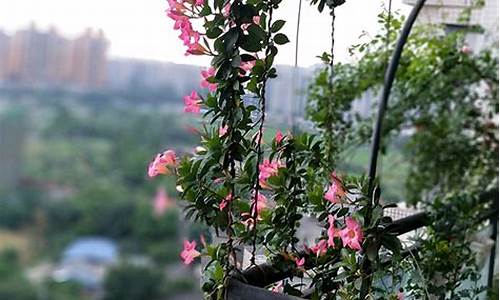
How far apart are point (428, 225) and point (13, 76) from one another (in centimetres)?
161

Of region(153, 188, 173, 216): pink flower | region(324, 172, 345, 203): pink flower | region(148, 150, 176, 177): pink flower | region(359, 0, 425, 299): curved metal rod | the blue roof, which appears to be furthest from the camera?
region(359, 0, 425, 299): curved metal rod

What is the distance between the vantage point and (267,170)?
1.32m

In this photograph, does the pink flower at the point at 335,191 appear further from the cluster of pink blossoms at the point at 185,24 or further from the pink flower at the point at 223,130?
the cluster of pink blossoms at the point at 185,24

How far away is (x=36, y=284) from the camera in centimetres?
84

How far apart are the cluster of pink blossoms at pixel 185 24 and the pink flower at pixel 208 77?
0.04 m

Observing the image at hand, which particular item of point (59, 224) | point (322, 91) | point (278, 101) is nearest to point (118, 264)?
point (59, 224)

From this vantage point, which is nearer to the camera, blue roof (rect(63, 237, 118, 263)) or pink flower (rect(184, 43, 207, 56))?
blue roof (rect(63, 237, 118, 263))

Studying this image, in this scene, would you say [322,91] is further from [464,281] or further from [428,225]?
[464,281]

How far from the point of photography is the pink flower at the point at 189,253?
1.08 meters

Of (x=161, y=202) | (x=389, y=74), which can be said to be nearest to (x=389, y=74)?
(x=389, y=74)

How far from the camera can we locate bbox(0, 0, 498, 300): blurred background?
84cm

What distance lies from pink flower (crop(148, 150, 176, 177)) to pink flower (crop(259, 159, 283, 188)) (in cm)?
20

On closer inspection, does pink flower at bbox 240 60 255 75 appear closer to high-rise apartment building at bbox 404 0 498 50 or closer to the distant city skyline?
the distant city skyline

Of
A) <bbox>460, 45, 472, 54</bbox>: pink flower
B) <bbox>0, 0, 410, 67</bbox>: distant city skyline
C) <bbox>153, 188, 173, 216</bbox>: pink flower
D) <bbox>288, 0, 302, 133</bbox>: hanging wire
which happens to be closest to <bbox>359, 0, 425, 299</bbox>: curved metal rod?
<bbox>288, 0, 302, 133</bbox>: hanging wire
